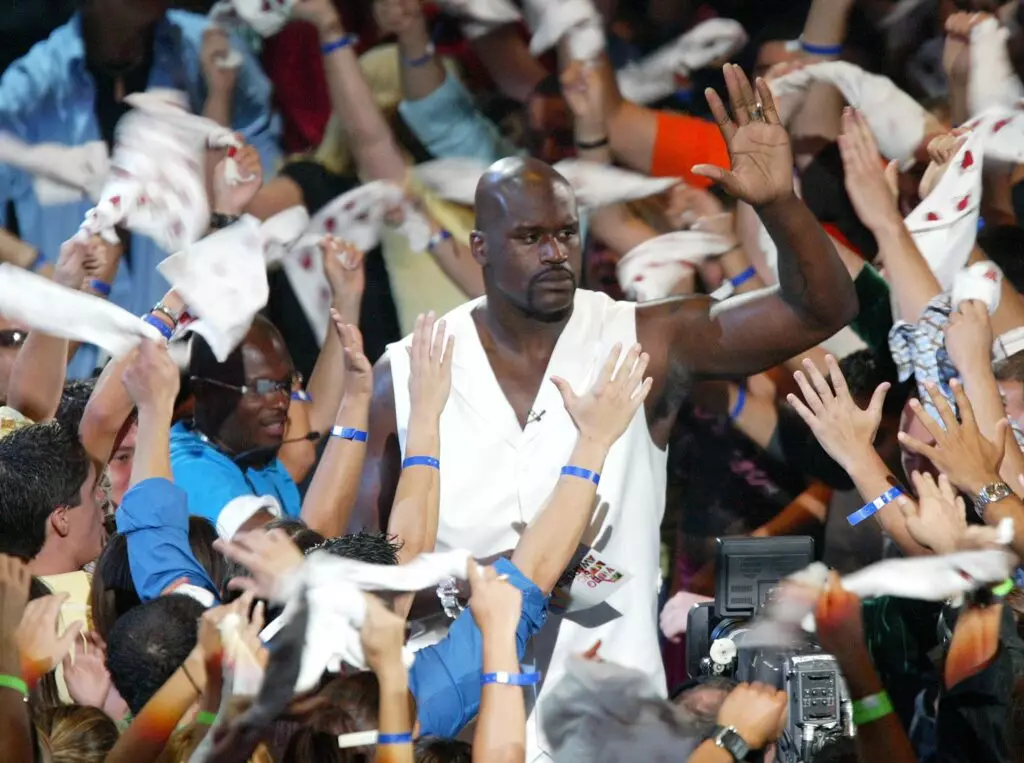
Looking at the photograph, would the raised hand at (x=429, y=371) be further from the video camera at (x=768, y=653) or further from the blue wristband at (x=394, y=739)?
the blue wristband at (x=394, y=739)

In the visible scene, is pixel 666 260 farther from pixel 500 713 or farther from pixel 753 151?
pixel 500 713

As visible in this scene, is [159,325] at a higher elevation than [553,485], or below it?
higher

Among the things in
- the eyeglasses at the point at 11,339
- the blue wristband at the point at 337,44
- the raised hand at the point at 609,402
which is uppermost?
the blue wristband at the point at 337,44

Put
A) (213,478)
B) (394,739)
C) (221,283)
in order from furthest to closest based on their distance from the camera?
(221,283), (213,478), (394,739)

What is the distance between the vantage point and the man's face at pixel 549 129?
457 centimetres

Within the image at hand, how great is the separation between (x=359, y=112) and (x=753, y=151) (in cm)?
207

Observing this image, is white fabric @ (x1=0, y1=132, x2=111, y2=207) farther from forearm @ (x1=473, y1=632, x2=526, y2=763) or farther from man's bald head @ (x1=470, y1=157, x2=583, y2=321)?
forearm @ (x1=473, y1=632, x2=526, y2=763)

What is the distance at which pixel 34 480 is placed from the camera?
2.75 meters

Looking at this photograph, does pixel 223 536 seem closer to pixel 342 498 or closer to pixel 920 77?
pixel 342 498

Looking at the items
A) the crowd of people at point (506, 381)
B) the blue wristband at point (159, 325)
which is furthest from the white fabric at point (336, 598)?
the blue wristband at point (159, 325)

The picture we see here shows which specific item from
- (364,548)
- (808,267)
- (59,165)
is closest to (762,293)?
(808,267)

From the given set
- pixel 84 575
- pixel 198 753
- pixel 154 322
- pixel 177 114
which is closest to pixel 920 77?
pixel 177 114

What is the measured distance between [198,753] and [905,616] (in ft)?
5.51

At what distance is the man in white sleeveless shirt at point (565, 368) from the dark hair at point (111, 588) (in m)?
0.64
